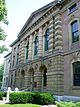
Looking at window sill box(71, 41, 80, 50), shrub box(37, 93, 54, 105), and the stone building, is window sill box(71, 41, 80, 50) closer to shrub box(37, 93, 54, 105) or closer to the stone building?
the stone building

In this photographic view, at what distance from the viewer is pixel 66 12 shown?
67.8 feet

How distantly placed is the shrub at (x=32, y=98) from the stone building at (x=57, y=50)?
7.28 feet

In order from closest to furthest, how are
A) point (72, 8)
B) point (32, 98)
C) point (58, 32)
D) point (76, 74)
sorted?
point (76, 74)
point (32, 98)
point (72, 8)
point (58, 32)

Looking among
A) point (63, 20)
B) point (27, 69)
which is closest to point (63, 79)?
point (63, 20)

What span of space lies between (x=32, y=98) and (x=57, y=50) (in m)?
6.49

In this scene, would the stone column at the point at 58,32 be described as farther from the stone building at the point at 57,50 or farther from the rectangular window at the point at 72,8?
the rectangular window at the point at 72,8

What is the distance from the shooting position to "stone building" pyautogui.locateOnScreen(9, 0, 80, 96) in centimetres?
1809

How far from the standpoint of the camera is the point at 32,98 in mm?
18234

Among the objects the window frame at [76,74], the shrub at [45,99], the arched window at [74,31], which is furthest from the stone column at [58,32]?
the shrub at [45,99]

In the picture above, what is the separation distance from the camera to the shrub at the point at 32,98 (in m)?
16.6

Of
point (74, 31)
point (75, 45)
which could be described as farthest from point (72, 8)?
point (75, 45)

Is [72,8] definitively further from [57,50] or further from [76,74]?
[76,74]

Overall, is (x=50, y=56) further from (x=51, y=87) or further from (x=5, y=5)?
(x=5, y=5)

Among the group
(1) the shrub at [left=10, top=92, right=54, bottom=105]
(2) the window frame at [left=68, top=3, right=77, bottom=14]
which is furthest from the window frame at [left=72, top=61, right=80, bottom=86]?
(2) the window frame at [left=68, top=3, right=77, bottom=14]
